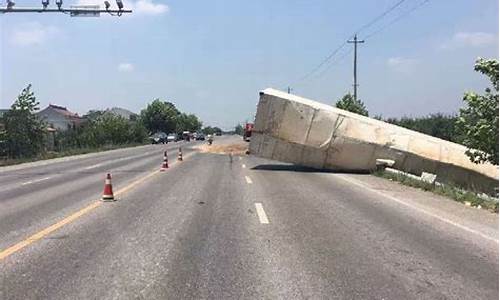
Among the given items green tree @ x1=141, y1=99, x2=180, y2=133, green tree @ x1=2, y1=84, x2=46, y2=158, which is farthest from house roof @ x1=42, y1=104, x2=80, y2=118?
green tree @ x1=2, y1=84, x2=46, y2=158

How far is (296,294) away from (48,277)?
276cm

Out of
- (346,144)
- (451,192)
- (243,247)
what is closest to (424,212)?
(451,192)

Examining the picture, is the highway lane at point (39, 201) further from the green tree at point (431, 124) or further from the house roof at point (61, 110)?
the house roof at point (61, 110)

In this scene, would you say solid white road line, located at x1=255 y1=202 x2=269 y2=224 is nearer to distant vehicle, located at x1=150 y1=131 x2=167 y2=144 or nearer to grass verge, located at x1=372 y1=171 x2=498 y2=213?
grass verge, located at x1=372 y1=171 x2=498 y2=213

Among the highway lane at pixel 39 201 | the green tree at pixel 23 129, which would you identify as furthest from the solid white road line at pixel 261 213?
the green tree at pixel 23 129

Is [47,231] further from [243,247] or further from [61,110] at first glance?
[61,110]

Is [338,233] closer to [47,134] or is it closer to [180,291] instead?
[180,291]

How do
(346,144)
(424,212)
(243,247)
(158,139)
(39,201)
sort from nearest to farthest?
(243,247), (424,212), (39,201), (346,144), (158,139)

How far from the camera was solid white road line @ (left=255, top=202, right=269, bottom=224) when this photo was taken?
37.0 feet

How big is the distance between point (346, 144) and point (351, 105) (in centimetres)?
3098

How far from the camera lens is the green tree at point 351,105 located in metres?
55.8

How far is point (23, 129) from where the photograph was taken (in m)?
46.8

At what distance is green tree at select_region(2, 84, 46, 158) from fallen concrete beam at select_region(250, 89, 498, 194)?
2475 cm

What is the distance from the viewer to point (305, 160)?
90.9 feet
